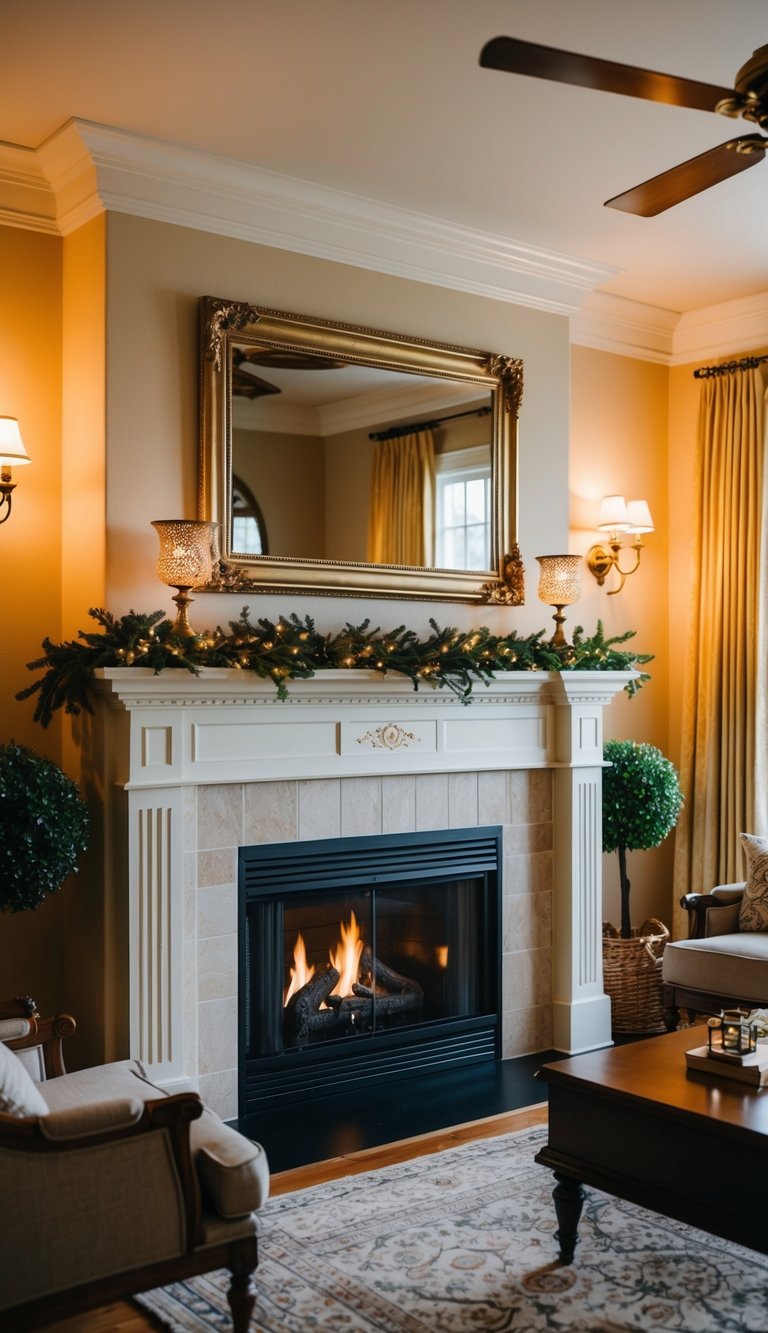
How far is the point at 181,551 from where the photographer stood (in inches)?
145

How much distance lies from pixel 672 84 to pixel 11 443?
2.21 meters

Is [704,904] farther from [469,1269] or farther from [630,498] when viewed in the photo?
[469,1269]

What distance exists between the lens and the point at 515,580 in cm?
479

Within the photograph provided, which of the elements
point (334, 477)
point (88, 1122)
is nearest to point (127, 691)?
point (334, 477)

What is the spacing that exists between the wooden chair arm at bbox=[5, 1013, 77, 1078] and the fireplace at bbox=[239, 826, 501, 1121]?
3.12 ft

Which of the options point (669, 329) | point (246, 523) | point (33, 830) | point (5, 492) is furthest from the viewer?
point (669, 329)

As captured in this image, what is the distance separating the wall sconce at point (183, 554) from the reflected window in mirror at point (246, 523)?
293mm

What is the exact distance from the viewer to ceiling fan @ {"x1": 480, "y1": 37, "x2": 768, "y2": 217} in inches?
89.0

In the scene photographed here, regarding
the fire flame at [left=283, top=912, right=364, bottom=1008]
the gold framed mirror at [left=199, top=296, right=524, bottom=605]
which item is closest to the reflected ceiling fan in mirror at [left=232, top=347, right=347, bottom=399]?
the gold framed mirror at [left=199, top=296, right=524, bottom=605]

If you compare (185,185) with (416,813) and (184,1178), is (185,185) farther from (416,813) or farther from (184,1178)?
(184,1178)

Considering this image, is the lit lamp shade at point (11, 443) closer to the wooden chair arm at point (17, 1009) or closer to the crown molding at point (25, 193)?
the crown molding at point (25, 193)

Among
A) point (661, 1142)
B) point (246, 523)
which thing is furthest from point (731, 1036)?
point (246, 523)

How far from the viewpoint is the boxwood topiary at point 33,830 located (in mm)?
3301

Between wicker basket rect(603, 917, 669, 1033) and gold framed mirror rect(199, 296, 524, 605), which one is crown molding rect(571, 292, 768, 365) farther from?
wicker basket rect(603, 917, 669, 1033)
